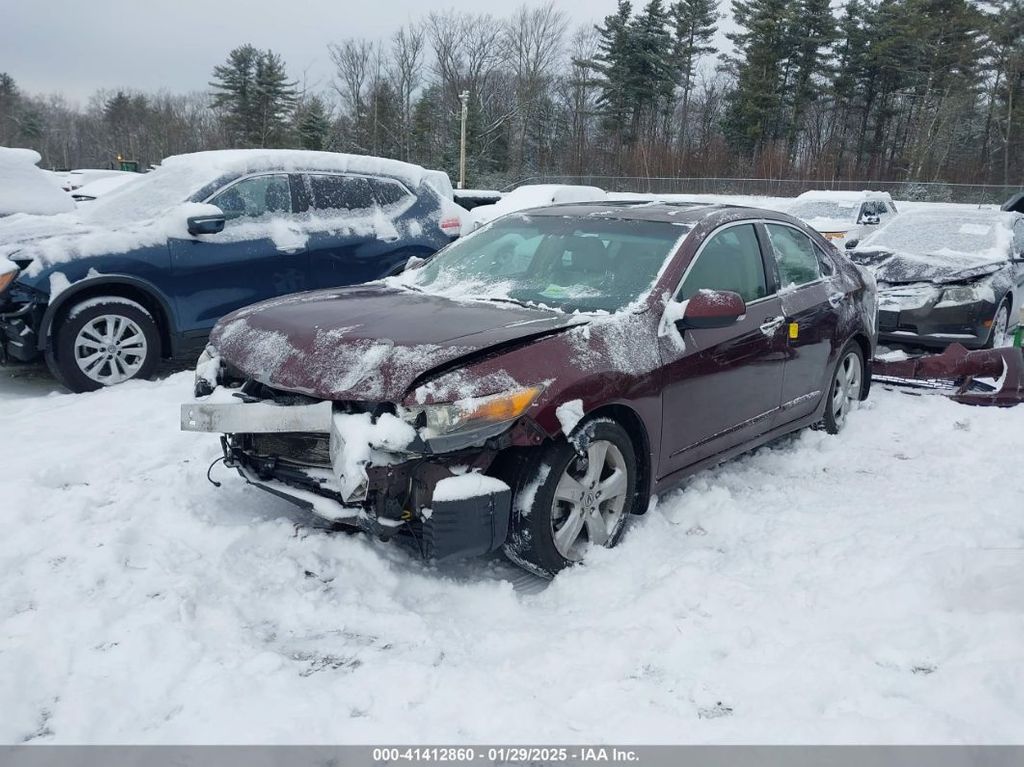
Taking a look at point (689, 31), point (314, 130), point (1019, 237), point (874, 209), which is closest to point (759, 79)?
point (689, 31)

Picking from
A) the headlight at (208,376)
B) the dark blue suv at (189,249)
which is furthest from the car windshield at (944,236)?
the headlight at (208,376)

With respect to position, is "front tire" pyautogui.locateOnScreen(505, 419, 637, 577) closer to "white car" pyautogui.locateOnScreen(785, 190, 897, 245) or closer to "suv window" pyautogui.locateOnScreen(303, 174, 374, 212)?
"suv window" pyautogui.locateOnScreen(303, 174, 374, 212)

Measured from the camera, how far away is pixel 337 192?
7508 mm

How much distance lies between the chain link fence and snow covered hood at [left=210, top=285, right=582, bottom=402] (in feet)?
137

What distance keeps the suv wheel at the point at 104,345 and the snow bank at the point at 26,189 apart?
420 centimetres

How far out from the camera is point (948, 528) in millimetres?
3898

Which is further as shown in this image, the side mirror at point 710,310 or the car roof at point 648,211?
the car roof at point 648,211

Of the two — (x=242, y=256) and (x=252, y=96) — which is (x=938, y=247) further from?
(x=252, y=96)

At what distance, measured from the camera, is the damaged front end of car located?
3.05 meters

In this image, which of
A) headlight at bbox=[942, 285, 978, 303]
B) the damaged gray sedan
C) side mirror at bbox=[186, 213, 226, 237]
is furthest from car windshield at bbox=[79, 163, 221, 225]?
headlight at bbox=[942, 285, 978, 303]

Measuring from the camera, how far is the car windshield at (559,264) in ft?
13.4

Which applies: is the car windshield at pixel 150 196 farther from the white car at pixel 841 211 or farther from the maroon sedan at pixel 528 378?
the white car at pixel 841 211

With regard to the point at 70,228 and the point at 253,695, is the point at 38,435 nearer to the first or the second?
the point at 70,228
